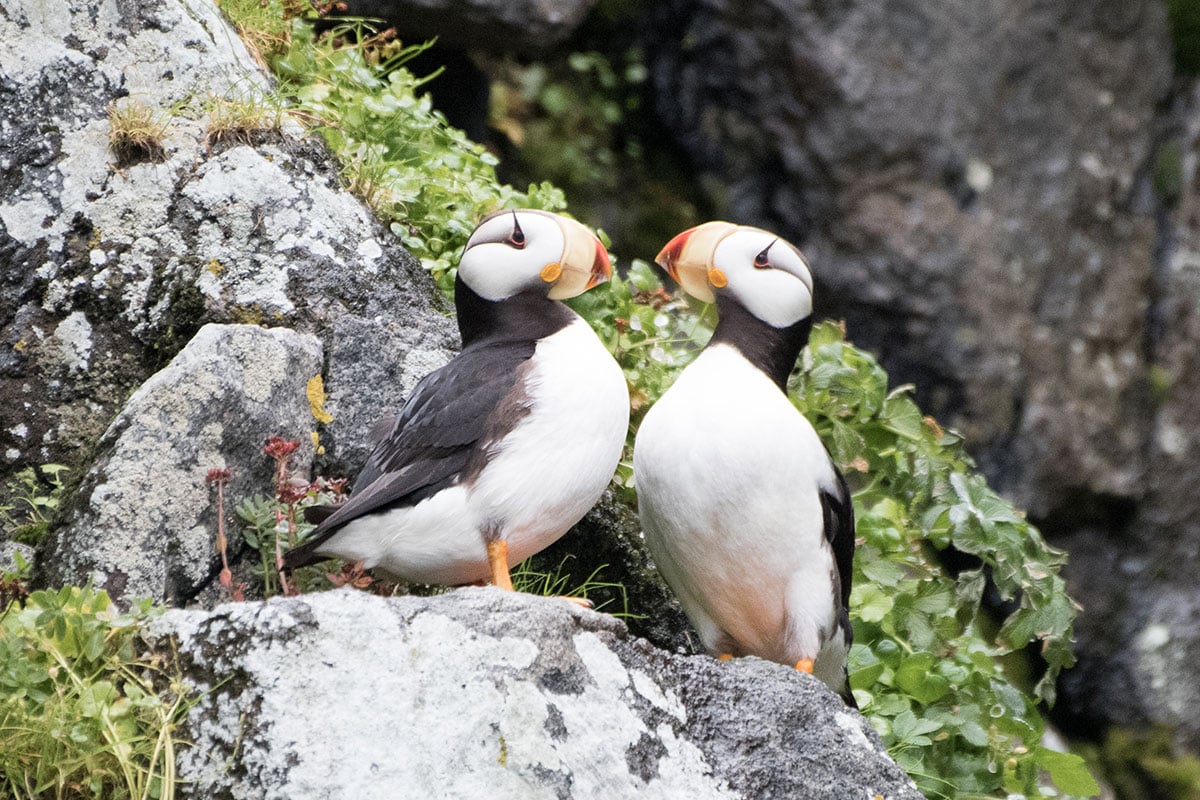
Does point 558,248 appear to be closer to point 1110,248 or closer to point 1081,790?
point 1081,790

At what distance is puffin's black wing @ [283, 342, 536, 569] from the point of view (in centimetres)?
284

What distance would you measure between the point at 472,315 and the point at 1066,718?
483 cm

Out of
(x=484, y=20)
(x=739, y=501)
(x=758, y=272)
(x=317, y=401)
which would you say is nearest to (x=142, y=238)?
(x=317, y=401)

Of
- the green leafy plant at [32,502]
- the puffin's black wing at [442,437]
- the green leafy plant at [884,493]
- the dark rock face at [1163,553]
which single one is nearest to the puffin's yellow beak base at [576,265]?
the puffin's black wing at [442,437]

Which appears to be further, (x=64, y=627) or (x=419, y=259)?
(x=419, y=259)

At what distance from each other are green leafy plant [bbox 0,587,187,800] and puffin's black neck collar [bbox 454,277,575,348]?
101 cm

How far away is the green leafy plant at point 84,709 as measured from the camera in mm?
2344

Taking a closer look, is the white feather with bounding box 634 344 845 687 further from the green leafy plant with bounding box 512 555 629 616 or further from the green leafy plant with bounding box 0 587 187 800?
the green leafy plant with bounding box 0 587 187 800

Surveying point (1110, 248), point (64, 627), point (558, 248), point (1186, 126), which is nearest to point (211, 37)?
point (558, 248)

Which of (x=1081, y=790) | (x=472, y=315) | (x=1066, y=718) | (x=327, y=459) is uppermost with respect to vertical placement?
(x=472, y=315)

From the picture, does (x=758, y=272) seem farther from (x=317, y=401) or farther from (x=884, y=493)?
(x=884, y=493)

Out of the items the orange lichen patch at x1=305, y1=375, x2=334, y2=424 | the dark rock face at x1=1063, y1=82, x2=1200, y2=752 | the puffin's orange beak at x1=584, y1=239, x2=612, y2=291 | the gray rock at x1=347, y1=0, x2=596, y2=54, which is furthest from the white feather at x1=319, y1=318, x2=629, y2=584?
the dark rock face at x1=1063, y1=82, x2=1200, y2=752

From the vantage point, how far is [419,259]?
4.22 metres

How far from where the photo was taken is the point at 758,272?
3.21 m
